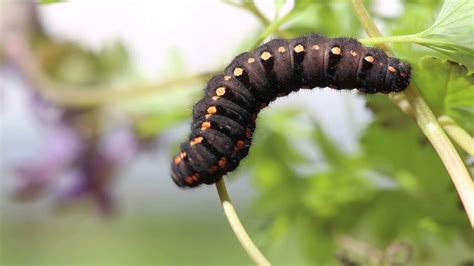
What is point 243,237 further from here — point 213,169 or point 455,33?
point 455,33

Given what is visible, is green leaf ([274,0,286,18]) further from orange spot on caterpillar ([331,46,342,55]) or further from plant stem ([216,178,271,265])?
plant stem ([216,178,271,265])

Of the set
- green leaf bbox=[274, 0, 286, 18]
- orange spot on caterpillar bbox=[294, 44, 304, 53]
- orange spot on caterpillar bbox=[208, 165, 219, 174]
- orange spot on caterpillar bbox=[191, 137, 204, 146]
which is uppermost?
green leaf bbox=[274, 0, 286, 18]

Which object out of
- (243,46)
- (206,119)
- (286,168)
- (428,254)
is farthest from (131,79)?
(206,119)

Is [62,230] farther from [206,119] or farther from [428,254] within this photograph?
[206,119]

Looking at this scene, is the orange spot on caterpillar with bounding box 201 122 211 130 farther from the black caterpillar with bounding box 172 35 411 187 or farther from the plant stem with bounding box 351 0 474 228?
the plant stem with bounding box 351 0 474 228

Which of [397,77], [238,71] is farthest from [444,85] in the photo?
[238,71]

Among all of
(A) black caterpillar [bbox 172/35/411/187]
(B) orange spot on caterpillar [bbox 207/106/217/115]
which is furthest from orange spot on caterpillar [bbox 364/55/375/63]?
(B) orange spot on caterpillar [bbox 207/106/217/115]

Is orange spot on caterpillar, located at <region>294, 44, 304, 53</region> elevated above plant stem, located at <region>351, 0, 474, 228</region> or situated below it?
above
